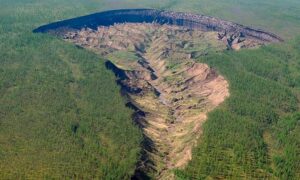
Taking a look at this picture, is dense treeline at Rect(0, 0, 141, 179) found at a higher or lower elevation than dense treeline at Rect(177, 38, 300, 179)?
higher

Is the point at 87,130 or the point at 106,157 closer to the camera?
the point at 106,157

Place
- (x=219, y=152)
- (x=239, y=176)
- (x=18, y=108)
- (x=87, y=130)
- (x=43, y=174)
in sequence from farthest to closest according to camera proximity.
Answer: (x=18, y=108), (x=87, y=130), (x=219, y=152), (x=239, y=176), (x=43, y=174)

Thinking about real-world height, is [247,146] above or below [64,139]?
below

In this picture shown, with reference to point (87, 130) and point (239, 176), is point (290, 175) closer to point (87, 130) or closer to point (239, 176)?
point (239, 176)

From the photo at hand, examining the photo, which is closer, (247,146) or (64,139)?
(64,139)

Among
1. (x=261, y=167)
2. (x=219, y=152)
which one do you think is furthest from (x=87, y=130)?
(x=261, y=167)

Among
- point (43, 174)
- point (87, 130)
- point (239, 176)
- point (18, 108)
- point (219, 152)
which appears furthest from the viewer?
point (18, 108)

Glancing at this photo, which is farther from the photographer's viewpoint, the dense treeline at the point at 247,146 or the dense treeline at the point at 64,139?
the dense treeline at the point at 247,146

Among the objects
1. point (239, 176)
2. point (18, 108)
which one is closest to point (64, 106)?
point (18, 108)

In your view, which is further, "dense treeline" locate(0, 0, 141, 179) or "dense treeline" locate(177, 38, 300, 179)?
"dense treeline" locate(177, 38, 300, 179)

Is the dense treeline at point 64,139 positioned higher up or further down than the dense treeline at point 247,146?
higher up

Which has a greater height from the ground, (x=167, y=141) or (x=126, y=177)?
(x=126, y=177)
